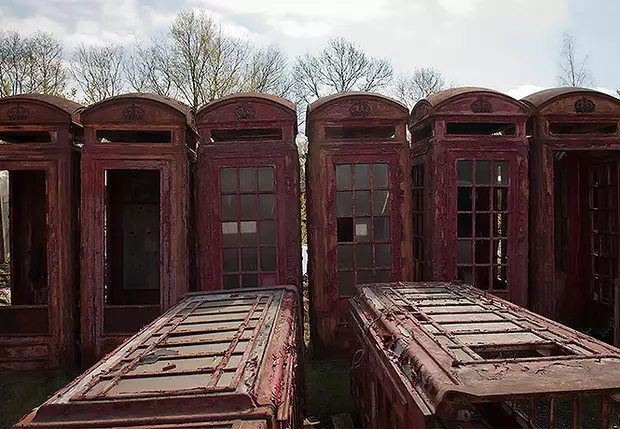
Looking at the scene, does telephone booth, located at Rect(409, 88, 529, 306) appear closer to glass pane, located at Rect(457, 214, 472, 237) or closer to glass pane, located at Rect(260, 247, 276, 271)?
glass pane, located at Rect(457, 214, 472, 237)

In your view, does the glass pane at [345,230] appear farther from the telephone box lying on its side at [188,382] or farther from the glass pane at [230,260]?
the telephone box lying on its side at [188,382]

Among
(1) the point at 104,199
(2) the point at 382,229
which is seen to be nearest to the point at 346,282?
(2) the point at 382,229

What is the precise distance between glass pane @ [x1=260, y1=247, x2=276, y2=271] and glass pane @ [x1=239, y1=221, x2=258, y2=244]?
0.16 meters

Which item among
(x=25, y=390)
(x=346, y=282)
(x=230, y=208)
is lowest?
(x=25, y=390)

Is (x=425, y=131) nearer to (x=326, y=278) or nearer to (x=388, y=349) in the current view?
(x=326, y=278)

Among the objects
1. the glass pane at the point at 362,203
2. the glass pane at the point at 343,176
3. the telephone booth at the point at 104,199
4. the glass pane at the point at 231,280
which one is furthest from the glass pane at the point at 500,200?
the telephone booth at the point at 104,199

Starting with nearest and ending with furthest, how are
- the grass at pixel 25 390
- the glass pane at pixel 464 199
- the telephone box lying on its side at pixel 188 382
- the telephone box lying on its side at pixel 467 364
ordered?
the telephone box lying on its side at pixel 188 382
the telephone box lying on its side at pixel 467 364
the grass at pixel 25 390
the glass pane at pixel 464 199

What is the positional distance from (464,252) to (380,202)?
4.06 ft

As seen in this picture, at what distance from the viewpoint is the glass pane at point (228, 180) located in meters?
5.64

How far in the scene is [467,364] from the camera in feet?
8.11

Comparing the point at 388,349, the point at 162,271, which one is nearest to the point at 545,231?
the point at 388,349

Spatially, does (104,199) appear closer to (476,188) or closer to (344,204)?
(344,204)

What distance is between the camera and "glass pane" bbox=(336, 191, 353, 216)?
5.71 m

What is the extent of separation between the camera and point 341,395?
5.02 meters
